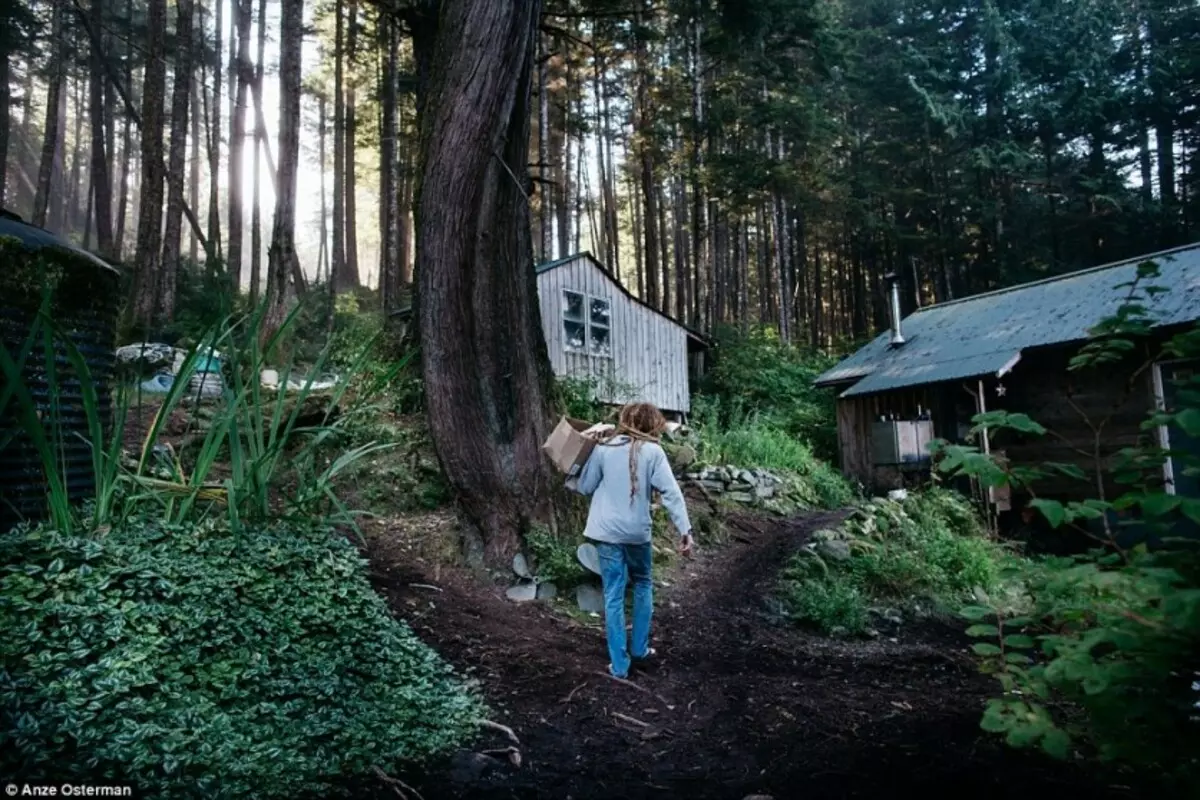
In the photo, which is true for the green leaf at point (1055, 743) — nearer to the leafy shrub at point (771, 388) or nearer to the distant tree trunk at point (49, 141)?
the leafy shrub at point (771, 388)

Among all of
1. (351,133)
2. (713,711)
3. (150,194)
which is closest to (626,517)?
(713,711)

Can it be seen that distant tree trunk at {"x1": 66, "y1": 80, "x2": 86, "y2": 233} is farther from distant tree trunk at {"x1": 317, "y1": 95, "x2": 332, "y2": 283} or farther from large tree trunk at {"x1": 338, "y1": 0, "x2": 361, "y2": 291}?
large tree trunk at {"x1": 338, "y1": 0, "x2": 361, "y2": 291}

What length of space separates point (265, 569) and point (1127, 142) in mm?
31997

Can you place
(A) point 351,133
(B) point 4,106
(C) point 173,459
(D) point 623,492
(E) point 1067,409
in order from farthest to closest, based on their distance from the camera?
(A) point 351,133
(B) point 4,106
(E) point 1067,409
(D) point 623,492
(C) point 173,459

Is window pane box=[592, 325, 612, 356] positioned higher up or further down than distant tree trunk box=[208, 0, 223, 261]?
further down

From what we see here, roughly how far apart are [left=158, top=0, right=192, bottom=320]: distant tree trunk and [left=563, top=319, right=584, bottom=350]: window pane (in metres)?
8.49

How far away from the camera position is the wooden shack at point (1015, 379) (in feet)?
34.9

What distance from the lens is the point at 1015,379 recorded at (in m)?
12.4

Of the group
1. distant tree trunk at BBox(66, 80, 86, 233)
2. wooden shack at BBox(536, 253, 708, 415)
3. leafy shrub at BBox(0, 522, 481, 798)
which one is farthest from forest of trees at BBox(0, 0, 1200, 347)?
leafy shrub at BBox(0, 522, 481, 798)

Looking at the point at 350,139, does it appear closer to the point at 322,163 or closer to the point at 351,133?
the point at 351,133

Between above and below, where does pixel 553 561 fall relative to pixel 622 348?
below

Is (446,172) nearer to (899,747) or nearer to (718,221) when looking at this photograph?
(899,747)

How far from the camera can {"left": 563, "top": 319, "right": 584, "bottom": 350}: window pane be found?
1545cm

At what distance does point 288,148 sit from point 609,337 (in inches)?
312
